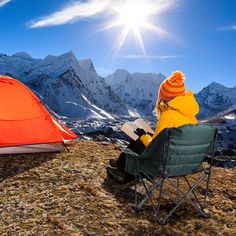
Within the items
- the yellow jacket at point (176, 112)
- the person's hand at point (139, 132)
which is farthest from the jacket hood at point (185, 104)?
the person's hand at point (139, 132)

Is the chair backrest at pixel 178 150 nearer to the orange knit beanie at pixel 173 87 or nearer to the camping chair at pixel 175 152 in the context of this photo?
the camping chair at pixel 175 152

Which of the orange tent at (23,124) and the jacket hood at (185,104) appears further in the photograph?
the orange tent at (23,124)

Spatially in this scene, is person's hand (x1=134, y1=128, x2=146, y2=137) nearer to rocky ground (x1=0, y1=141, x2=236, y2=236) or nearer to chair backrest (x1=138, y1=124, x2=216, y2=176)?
chair backrest (x1=138, y1=124, x2=216, y2=176)

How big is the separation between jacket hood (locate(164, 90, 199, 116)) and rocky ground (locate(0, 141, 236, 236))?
208 centimetres

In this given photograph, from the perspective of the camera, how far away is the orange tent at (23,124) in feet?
37.2

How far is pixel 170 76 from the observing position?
7.23 meters

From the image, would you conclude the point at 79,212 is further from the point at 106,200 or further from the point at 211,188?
the point at 211,188

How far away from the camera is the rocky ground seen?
6.56 metres

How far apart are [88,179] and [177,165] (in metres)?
3.02

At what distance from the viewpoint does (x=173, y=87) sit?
7.07 m

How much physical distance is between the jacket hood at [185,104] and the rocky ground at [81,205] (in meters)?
2.08

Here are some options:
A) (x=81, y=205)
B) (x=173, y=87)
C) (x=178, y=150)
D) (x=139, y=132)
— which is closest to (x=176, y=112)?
(x=173, y=87)

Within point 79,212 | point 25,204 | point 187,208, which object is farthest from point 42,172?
point 187,208

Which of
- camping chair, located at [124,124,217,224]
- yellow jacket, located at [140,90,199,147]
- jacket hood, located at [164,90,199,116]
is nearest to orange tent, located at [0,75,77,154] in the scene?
camping chair, located at [124,124,217,224]
